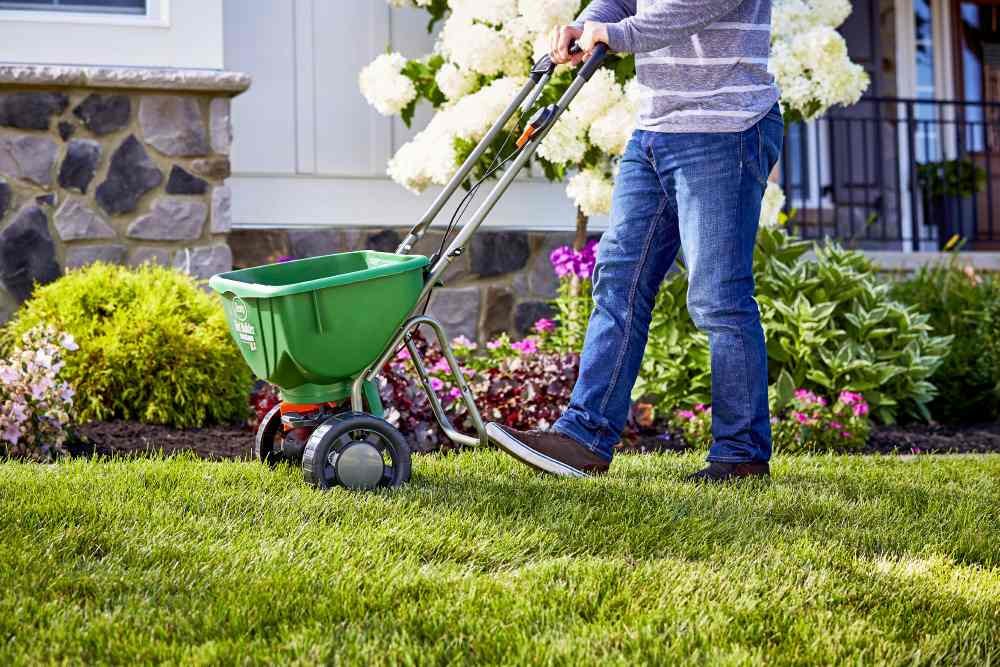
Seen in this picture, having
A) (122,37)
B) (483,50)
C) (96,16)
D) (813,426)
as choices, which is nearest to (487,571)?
(813,426)

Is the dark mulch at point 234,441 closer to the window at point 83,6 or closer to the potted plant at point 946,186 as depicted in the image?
the window at point 83,6

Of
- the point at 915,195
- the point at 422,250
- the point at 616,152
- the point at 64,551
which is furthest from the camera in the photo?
the point at 915,195

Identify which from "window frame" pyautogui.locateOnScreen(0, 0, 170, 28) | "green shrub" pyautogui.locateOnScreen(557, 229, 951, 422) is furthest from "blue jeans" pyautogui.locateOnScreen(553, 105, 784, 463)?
"window frame" pyautogui.locateOnScreen(0, 0, 170, 28)

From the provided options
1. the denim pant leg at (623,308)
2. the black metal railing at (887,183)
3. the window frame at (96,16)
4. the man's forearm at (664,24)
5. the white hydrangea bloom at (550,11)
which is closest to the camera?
the man's forearm at (664,24)

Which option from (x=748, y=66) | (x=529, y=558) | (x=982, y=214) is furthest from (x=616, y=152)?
(x=982, y=214)

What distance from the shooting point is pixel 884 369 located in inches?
191

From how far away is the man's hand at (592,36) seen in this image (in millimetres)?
3191

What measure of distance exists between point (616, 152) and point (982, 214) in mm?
6603

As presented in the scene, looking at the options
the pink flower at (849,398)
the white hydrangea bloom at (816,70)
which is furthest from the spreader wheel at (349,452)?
the white hydrangea bloom at (816,70)

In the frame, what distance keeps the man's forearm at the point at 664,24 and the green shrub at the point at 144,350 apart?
224cm

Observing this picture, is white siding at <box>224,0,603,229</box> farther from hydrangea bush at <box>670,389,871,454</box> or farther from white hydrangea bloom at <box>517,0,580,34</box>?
hydrangea bush at <box>670,389,871,454</box>

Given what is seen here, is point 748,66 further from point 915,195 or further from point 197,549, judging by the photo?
point 915,195

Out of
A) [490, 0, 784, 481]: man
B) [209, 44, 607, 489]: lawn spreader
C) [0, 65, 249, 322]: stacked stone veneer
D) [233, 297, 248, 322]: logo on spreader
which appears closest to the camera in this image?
[209, 44, 607, 489]: lawn spreader

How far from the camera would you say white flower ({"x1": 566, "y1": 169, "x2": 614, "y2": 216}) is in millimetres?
5238
